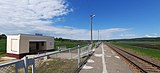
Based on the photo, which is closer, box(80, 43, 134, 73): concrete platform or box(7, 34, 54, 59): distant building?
box(80, 43, 134, 73): concrete platform

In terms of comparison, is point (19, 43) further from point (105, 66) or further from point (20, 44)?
point (105, 66)

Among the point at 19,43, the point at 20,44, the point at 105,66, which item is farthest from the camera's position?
the point at 20,44

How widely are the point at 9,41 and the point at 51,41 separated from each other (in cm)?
1197

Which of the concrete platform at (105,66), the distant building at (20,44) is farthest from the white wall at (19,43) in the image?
the concrete platform at (105,66)

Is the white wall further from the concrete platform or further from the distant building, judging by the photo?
the concrete platform

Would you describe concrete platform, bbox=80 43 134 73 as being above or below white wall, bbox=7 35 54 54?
below

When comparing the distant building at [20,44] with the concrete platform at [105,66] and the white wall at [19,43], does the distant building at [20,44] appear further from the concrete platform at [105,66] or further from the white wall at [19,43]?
the concrete platform at [105,66]

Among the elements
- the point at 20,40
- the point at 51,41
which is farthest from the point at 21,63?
the point at 51,41

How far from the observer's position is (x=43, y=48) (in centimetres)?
4466

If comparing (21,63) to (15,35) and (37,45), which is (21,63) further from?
(37,45)

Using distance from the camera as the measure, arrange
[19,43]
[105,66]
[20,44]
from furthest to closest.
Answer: [20,44]
[19,43]
[105,66]

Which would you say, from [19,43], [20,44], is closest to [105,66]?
[19,43]

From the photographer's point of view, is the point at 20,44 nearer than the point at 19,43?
No

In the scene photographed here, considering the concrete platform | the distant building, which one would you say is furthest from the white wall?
the concrete platform
